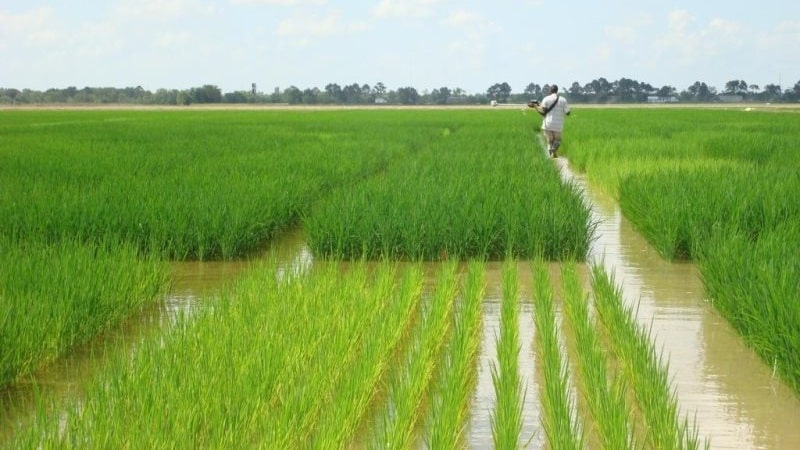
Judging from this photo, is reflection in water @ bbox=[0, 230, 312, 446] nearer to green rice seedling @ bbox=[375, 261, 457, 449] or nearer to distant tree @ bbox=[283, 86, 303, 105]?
green rice seedling @ bbox=[375, 261, 457, 449]

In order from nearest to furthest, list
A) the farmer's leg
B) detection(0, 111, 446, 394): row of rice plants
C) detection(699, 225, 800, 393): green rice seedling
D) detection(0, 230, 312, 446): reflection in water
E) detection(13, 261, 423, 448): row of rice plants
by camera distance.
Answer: detection(13, 261, 423, 448): row of rice plants < detection(0, 230, 312, 446): reflection in water < detection(699, 225, 800, 393): green rice seedling < detection(0, 111, 446, 394): row of rice plants < the farmer's leg

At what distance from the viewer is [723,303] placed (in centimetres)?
462

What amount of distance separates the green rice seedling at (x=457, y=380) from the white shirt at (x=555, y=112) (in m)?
9.06

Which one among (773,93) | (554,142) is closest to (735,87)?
(773,93)

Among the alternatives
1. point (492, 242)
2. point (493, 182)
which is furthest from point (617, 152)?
point (492, 242)

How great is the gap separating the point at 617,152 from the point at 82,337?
10.4 metres

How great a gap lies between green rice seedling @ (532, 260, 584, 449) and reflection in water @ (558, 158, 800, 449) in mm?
409

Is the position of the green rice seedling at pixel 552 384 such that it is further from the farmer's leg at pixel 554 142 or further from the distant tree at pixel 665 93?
the distant tree at pixel 665 93

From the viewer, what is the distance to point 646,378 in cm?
328

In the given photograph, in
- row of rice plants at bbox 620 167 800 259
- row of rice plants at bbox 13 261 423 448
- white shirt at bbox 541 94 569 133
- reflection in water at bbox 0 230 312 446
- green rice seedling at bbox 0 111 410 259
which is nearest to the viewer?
row of rice plants at bbox 13 261 423 448

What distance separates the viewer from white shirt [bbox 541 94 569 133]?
44.5 ft

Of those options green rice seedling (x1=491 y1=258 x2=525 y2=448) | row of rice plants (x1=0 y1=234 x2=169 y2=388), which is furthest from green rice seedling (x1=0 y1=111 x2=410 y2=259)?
green rice seedling (x1=491 y1=258 x2=525 y2=448)

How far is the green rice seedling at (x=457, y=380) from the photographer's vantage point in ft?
9.25

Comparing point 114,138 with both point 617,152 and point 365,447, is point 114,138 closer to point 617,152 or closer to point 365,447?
point 617,152
